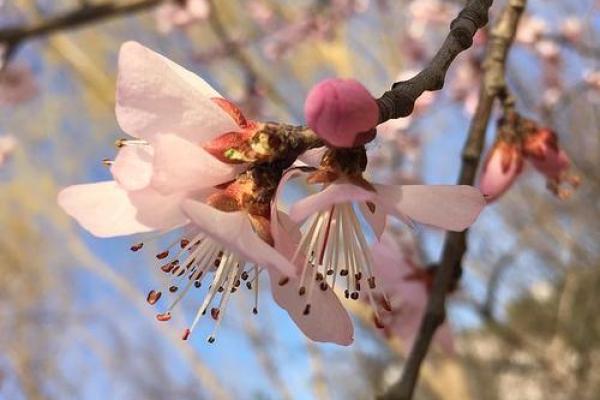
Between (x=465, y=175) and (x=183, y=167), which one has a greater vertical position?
(x=465, y=175)

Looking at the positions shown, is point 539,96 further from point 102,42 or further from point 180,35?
point 102,42

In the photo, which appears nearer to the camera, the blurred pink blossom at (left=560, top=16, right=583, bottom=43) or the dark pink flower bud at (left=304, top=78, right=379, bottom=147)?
the dark pink flower bud at (left=304, top=78, right=379, bottom=147)

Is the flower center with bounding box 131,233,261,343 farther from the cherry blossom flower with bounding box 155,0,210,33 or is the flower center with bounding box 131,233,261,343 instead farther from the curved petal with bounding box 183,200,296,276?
the cherry blossom flower with bounding box 155,0,210,33

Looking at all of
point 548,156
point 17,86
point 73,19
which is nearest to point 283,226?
point 548,156

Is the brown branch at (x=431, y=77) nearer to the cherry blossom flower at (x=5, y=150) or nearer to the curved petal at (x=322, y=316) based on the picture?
the curved petal at (x=322, y=316)

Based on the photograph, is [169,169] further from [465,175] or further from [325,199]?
[465,175]

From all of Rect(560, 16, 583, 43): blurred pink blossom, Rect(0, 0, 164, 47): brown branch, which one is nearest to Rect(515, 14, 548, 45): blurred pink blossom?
Rect(560, 16, 583, 43): blurred pink blossom

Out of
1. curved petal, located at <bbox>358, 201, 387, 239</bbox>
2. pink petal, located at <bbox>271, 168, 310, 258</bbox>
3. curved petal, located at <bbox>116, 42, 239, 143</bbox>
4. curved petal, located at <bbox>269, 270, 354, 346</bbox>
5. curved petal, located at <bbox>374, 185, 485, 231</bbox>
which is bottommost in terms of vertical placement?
curved petal, located at <bbox>269, 270, 354, 346</bbox>
